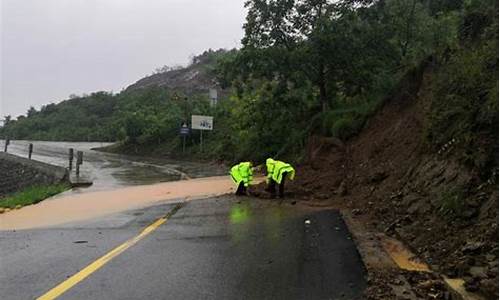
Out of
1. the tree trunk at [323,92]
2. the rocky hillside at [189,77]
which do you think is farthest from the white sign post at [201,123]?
the rocky hillside at [189,77]

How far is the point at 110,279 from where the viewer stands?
6668mm

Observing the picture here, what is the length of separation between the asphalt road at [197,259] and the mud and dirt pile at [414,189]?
96cm

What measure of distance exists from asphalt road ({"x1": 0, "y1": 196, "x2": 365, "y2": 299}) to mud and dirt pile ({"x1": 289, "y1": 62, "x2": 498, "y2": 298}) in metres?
0.96

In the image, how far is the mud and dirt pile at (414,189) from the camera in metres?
6.61

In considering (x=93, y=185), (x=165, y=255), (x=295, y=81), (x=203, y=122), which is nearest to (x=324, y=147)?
(x=295, y=81)

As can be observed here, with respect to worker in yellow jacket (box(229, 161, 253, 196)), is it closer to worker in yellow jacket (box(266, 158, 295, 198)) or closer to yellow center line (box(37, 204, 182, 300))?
worker in yellow jacket (box(266, 158, 295, 198))

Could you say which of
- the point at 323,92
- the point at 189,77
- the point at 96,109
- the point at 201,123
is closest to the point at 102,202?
the point at 323,92

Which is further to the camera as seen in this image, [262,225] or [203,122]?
[203,122]

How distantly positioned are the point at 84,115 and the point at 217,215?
106035 millimetres

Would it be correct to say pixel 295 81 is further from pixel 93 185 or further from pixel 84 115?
pixel 84 115

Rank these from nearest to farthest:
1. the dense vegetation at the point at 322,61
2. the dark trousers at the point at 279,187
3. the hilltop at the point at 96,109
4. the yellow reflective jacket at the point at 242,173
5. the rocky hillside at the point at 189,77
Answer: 1. the dark trousers at the point at 279,187
2. the yellow reflective jacket at the point at 242,173
3. the dense vegetation at the point at 322,61
4. the hilltop at the point at 96,109
5. the rocky hillside at the point at 189,77

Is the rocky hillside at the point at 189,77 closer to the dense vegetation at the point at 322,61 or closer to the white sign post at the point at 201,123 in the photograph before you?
the white sign post at the point at 201,123

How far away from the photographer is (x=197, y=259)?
306 inches

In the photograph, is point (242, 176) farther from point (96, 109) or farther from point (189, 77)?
point (96, 109)
